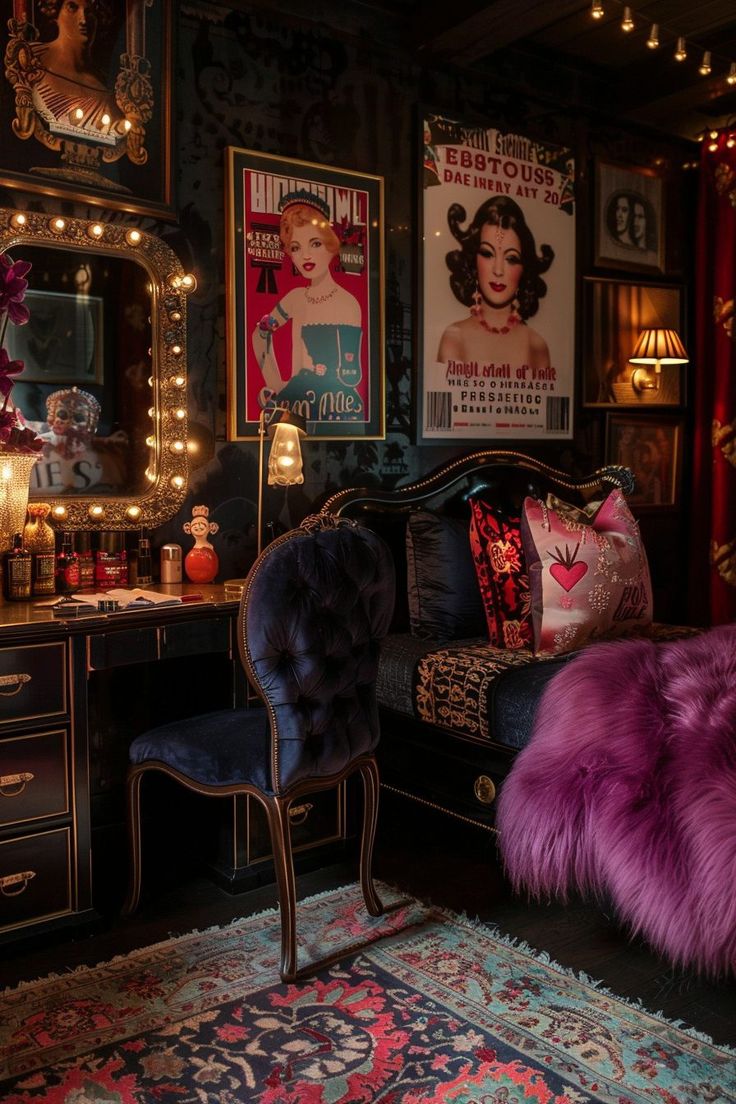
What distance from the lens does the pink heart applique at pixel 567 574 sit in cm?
328

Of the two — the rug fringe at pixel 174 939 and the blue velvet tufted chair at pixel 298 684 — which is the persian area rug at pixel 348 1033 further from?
the blue velvet tufted chair at pixel 298 684

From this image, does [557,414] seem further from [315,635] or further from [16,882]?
[16,882]

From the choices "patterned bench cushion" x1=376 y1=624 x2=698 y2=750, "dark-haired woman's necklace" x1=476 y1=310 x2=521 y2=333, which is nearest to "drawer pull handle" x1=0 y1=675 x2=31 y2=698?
"patterned bench cushion" x1=376 y1=624 x2=698 y2=750

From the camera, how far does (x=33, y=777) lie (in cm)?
260

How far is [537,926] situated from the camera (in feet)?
9.03

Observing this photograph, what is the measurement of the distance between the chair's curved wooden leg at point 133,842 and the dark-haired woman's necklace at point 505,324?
2.41 meters

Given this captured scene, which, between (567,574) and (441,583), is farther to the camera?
(441,583)

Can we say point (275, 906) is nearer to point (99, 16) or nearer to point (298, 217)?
point (298, 217)

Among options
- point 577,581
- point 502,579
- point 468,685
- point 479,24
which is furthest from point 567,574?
point 479,24

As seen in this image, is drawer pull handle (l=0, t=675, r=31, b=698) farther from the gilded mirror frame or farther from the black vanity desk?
the gilded mirror frame

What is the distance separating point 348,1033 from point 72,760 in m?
1.01

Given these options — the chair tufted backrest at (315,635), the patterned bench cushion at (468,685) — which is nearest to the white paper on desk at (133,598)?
the chair tufted backrest at (315,635)

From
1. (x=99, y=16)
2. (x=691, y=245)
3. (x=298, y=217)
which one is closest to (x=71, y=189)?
(x=99, y=16)

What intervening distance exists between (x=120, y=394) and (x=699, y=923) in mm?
2269
